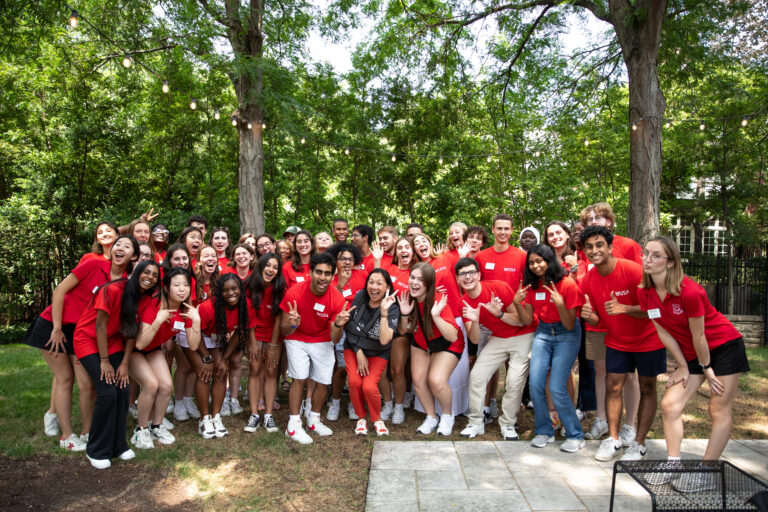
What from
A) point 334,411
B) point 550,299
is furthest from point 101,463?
point 550,299

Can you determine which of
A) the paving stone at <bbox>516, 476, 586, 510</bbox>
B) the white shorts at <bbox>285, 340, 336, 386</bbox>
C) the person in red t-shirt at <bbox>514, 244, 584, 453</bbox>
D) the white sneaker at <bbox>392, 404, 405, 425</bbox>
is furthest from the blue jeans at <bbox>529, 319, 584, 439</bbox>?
the white shorts at <bbox>285, 340, 336, 386</bbox>

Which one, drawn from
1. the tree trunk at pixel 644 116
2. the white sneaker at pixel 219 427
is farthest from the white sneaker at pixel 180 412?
the tree trunk at pixel 644 116

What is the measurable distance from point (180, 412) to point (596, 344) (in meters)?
4.31

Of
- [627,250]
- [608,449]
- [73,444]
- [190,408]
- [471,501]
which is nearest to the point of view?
[471,501]

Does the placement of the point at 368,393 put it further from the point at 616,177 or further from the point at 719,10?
the point at 616,177

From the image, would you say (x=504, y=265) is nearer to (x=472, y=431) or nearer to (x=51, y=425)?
(x=472, y=431)

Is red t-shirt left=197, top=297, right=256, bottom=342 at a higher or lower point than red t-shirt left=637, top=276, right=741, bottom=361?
lower

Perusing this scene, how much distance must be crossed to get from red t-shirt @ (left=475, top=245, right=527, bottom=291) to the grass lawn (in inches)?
60.7

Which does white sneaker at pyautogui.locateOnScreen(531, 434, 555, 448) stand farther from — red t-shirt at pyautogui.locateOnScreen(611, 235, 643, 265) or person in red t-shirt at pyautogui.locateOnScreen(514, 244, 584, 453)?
red t-shirt at pyautogui.locateOnScreen(611, 235, 643, 265)

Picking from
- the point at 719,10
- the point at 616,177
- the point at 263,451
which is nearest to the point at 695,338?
the point at 263,451

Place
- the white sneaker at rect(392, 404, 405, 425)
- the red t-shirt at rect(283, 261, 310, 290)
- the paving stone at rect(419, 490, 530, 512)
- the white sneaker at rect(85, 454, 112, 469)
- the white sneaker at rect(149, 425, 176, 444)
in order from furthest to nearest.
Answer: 1. the red t-shirt at rect(283, 261, 310, 290)
2. the white sneaker at rect(392, 404, 405, 425)
3. the white sneaker at rect(149, 425, 176, 444)
4. the white sneaker at rect(85, 454, 112, 469)
5. the paving stone at rect(419, 490, 530, 512)

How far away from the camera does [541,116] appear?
13812 millimetres

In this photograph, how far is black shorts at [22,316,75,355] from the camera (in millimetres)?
4324

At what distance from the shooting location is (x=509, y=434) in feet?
15.1
